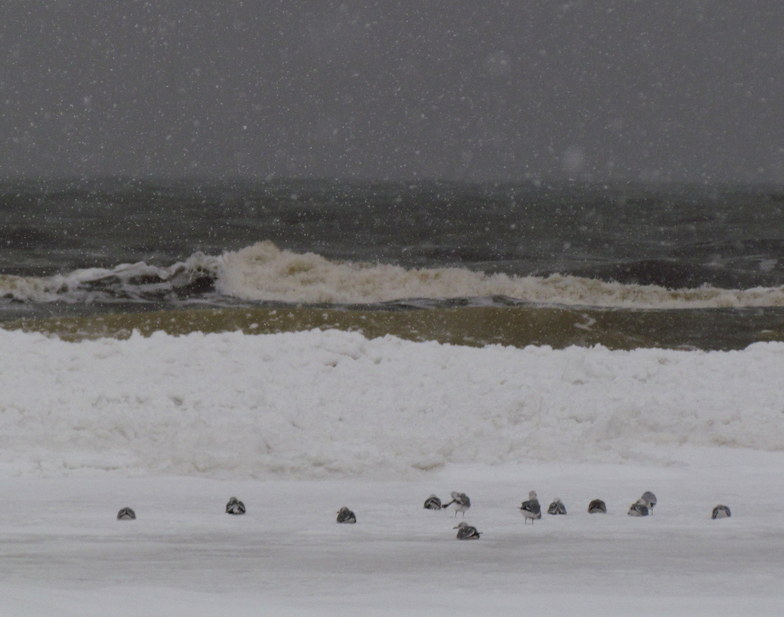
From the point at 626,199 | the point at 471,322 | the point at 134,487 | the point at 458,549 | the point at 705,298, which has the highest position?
the point at 626,199

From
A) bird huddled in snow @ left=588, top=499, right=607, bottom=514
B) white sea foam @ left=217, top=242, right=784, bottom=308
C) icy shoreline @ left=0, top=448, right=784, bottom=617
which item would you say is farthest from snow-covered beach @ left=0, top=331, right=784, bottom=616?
white sea foam @ left=217, top=242, right=784, bottom=308

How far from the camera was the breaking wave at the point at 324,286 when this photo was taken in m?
24.6

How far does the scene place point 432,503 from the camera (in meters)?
6.10

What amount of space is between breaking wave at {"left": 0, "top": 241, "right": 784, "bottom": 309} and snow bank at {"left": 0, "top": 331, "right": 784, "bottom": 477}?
14.0 m

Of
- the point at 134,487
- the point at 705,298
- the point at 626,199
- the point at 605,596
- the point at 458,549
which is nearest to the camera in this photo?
the point at 605,596

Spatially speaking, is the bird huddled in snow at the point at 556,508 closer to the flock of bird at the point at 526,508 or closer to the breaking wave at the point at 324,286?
the flock of bird at the point at 526,508

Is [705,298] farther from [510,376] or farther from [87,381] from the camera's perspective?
[87,381]

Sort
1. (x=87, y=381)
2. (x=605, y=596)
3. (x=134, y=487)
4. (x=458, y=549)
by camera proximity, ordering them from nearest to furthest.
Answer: (x=605, y=596) < (x=458, y=549) < (x=134, y=487) < (x=87, y=381)

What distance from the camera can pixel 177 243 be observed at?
32562mm

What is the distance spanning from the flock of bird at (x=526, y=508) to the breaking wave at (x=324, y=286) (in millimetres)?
17165

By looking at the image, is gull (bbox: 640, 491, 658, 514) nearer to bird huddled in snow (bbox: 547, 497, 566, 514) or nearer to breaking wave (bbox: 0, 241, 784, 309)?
bird huddled in snow (bbox: 547, 497, 566, 514)

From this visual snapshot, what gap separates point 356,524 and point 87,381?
3400 mm

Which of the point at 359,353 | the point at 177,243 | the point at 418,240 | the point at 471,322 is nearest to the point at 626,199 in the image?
the point at 418,240

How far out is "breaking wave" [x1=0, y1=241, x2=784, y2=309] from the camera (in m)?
24.6
